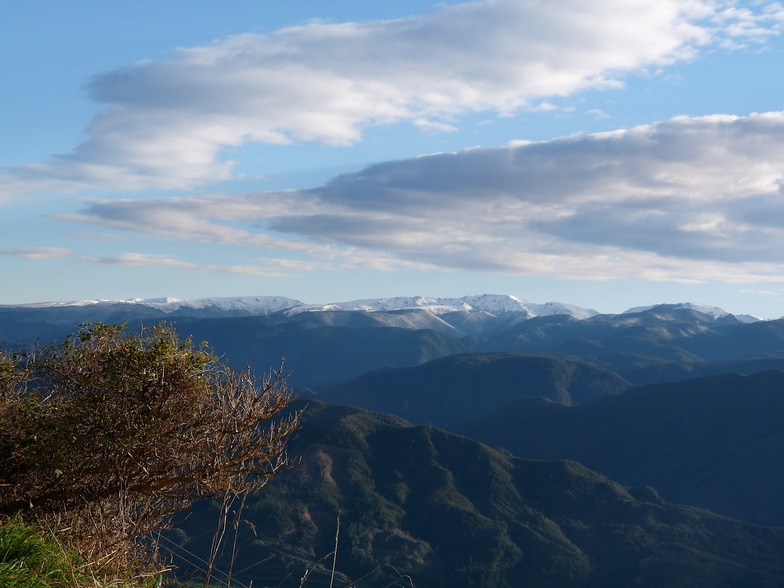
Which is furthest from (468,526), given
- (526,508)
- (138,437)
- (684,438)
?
(138,437)

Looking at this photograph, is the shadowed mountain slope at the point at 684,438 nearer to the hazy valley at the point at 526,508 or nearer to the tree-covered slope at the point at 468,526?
the hazy valley at the point at 526,508

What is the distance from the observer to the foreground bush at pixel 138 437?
45.2ft

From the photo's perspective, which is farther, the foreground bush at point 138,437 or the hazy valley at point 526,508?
the hazy valley at point 526,508

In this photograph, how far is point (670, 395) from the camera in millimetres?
168000

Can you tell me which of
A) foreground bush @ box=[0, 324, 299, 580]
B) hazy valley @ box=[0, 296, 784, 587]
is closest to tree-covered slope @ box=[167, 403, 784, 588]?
hazy valley @ box=[0, 296, 784, 587]

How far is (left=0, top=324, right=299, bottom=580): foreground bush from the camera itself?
45.2ft

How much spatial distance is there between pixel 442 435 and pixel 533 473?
16.5m

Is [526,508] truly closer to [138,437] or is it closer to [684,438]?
[684,438]

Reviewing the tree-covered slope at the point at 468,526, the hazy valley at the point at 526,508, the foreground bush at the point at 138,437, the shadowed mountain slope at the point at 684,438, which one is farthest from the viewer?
the shadowed mountain slope at the point at 684,438

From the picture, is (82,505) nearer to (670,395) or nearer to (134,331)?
(134,331)

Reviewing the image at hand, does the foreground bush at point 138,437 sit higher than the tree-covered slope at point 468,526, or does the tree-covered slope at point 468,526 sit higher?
the foreground bush at point 138,437

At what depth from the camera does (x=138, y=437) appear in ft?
45.4

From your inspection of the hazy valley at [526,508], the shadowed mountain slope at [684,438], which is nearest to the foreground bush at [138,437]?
the hazy valley at [526,508]

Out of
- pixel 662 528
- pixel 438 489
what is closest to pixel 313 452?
pixel 438 489
